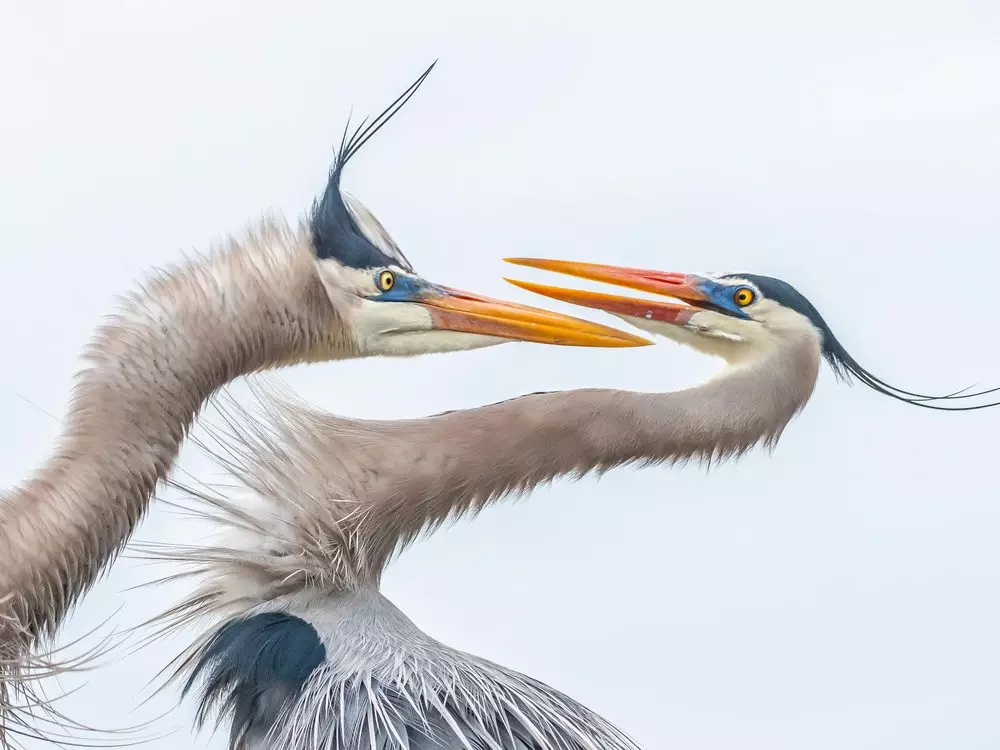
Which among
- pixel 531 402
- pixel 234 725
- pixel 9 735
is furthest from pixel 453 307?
pixel 9 735

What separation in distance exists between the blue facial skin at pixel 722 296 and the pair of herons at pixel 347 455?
0.17 meters

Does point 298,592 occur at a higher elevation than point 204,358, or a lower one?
lower

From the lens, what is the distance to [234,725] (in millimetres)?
3904

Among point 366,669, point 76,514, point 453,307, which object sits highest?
point 453,307

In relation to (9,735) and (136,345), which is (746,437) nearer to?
(136,345)

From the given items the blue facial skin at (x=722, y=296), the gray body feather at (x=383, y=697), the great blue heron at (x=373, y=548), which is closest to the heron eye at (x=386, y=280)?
the great blue heron at (x=373, y=548)

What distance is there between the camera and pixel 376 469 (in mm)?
3873

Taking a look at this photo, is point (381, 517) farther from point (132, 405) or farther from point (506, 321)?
point (132, 405)

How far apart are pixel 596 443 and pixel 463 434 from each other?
0.37m

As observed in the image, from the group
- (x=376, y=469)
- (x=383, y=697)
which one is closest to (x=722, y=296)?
(x=376, y=469)

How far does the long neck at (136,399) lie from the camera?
10.7 ft

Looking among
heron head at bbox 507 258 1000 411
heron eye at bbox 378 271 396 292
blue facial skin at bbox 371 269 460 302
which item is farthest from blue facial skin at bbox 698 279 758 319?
→ heron eye at bbox 378 271 396 292

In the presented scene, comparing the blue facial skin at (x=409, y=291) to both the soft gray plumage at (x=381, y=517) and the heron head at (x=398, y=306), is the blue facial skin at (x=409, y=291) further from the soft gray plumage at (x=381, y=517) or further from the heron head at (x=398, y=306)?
the soft gray plumage at (x=381, y=517)

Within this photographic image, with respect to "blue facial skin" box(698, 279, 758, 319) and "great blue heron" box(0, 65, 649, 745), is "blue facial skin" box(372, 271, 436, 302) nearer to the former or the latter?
"great blue heron" box(0, 65, 649, 745)
